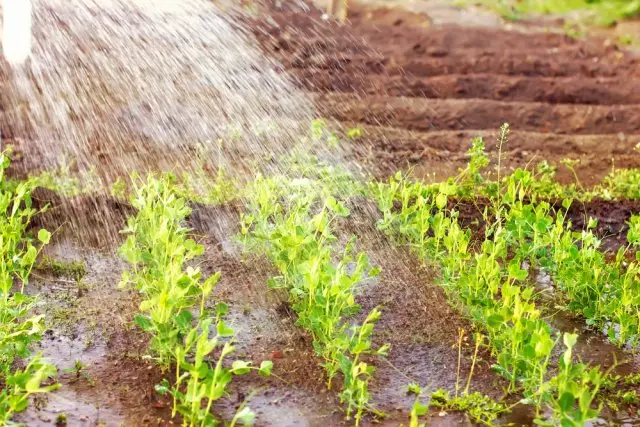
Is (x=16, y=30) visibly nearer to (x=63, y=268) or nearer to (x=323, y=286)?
(x=63, y=268)

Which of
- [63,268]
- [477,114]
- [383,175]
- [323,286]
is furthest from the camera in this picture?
[477,114]

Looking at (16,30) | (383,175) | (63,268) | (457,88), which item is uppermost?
(457,88)

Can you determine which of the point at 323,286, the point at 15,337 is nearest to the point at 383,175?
the point at 323,286

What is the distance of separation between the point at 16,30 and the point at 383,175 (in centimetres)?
282

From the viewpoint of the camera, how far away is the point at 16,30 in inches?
275

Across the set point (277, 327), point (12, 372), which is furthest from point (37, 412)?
point (277, 327)

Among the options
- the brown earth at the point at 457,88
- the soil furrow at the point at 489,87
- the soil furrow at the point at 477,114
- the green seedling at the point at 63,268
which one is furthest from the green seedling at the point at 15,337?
the soil furrow at the point at 489,87

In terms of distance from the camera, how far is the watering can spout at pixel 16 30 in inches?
257

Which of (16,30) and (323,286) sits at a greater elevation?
(323,286)

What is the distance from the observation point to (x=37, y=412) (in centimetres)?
344

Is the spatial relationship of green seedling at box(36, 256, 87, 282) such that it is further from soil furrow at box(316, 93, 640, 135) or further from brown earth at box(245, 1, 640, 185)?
soil furrow at box(316, 93, 640, 135)

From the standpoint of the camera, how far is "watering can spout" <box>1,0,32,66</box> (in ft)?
21.4

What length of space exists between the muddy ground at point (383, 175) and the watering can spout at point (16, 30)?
182 cm

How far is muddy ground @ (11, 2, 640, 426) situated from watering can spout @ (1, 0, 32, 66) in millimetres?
→ 1815
